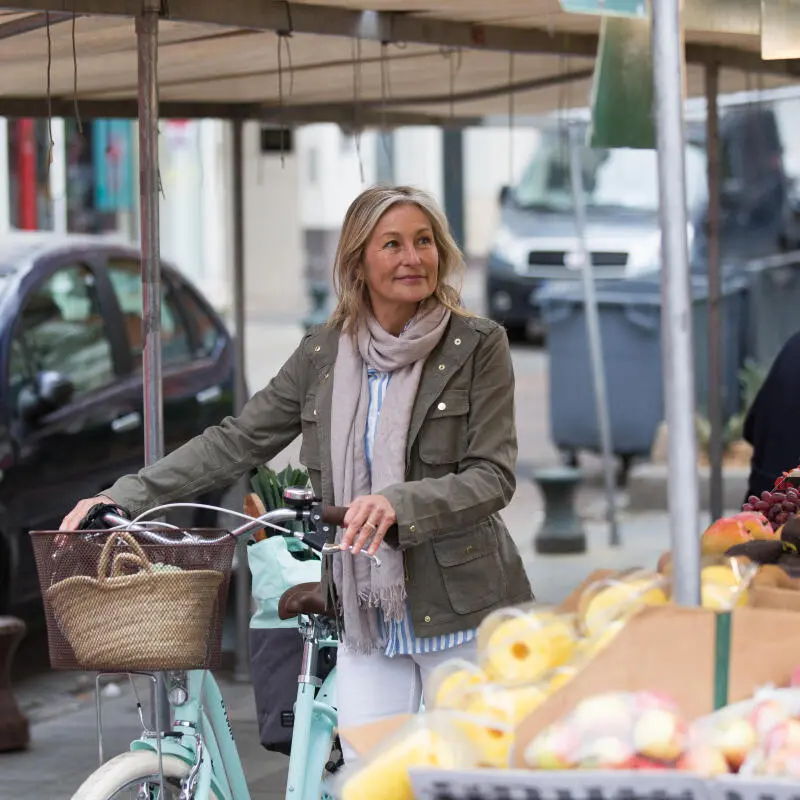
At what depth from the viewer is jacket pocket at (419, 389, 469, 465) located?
136 inches

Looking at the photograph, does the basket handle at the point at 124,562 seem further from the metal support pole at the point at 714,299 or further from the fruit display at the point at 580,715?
the metal support pole at the point at 714,299

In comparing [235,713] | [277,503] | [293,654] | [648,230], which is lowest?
[235,713]

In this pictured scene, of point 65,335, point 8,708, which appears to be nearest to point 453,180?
point 65,335

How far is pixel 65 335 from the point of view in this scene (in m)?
7.35

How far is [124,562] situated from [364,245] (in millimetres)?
936

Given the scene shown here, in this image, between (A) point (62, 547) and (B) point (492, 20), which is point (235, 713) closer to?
(B) point (492, 20)

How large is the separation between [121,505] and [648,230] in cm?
1344

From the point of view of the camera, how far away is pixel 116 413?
284 inches

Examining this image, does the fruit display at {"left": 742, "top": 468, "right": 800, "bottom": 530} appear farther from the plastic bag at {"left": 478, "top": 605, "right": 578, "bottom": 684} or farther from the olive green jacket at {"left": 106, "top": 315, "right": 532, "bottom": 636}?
the plastic bag at {"left": 478, "top": 605, "right": 578, "bottom": 684}

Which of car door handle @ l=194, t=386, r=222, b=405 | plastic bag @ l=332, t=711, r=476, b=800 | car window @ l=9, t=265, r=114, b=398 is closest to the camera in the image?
plastic bag @ l=332, t=711, r=476, b=800

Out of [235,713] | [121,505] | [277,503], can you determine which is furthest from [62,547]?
[235,713]

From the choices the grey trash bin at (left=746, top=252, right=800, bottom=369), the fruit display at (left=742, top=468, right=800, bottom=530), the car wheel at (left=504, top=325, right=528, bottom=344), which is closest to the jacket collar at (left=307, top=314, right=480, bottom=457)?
the fruit display at (left=742, top=468, right=800, bottom=530)

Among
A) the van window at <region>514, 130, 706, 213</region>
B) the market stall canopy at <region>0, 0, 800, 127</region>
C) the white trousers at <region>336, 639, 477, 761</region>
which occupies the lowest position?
the white trousers at <region>336, 639, 477, 761</region>

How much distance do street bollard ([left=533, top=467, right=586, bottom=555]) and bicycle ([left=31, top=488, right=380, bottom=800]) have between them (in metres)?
5.72
